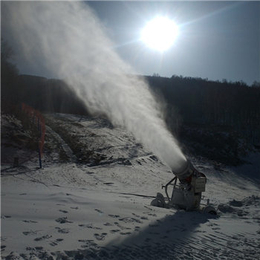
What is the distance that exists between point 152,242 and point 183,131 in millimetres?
46104

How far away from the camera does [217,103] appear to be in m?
67.9

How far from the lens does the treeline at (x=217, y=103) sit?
206 ft

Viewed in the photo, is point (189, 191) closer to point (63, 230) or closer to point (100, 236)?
point (100, 236)

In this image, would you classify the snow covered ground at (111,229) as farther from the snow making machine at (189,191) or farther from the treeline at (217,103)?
the treeline at (217,103)

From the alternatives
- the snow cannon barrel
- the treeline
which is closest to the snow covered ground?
the snow cannon barrel

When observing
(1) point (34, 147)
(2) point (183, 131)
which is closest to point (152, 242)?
(1) point (34, 147)

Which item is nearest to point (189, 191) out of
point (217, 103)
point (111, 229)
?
point (111, 229)

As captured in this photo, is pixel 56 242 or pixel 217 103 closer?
pixel 56 242

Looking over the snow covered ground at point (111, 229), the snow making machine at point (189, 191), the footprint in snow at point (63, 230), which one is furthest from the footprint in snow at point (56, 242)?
the snow making machine at point (189, 191)

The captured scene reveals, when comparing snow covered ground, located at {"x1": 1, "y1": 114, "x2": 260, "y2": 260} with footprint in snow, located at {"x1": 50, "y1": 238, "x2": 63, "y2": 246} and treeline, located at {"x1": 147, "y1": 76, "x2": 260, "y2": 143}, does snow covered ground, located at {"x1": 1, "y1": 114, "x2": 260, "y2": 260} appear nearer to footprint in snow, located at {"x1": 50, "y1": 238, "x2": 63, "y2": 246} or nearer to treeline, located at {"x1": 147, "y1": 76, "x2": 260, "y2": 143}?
footprint in snow, located at {"x1": 50, "y1": 238, "x2": 63, "y2": 246}

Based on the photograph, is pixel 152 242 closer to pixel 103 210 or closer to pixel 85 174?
pixel 103 210

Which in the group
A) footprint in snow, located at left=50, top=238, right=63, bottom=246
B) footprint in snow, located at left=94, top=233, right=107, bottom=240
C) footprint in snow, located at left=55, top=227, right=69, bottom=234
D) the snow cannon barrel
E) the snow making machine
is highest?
the snow cannon barrel

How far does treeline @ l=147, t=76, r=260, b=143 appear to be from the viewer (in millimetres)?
62844

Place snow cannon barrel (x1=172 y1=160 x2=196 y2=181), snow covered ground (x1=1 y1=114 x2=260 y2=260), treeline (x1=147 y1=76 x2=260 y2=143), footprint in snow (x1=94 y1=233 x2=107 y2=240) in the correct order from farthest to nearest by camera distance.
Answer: treeline (x1=147 y1=76 x2=260 y2=143) < snow cannon barrel (x1=172 y1=160 x2=196 y2=181) < footprint in snow (x1=94 y1=233 x2=107 y2=240) < snow covered ground (x1=1 y1=114 x2=260 y2=260)
